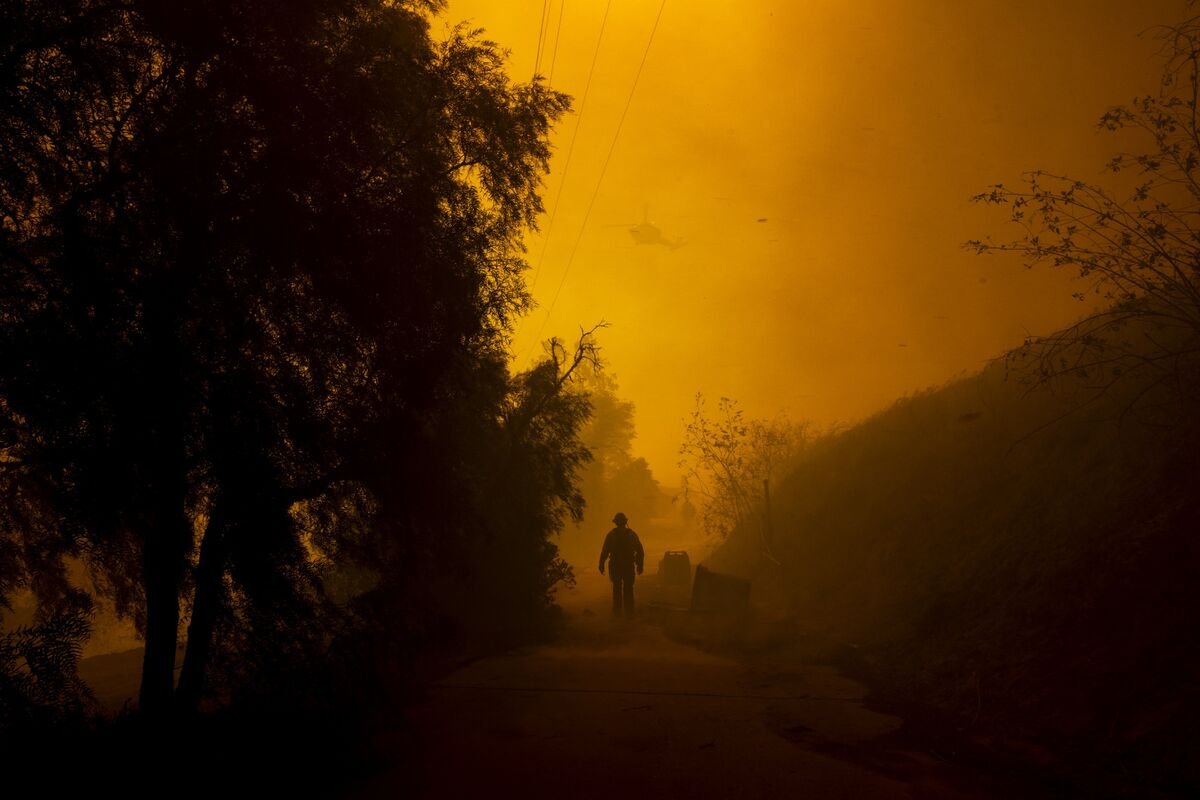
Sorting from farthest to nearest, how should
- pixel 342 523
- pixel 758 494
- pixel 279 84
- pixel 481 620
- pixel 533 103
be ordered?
pixel 758 494 → pixel 481 620 → pixel 533 103 → pixel 342 523 → pixel 279 84

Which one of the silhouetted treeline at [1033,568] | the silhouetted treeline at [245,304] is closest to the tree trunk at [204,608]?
the silhouetted treeline at [245,304]

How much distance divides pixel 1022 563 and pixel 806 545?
9.37 m

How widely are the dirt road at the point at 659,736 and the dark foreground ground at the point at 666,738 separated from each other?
17 mm

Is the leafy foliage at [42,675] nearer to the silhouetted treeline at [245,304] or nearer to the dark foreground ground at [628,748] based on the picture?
the dark foreground ground at [628,748]

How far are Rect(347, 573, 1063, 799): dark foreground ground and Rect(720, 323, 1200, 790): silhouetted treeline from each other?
0.99 metres

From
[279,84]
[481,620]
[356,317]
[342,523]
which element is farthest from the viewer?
[481,620]

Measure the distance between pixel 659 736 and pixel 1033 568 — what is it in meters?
6.05

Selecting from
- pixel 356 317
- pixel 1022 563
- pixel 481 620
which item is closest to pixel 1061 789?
pixel 1022 563

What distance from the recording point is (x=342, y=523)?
8.15 m

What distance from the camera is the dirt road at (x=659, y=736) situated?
5797 mm

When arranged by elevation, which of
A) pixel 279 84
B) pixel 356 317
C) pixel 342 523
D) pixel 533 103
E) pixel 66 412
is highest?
pixel 533 103

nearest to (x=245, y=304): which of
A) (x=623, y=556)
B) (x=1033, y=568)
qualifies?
(x=1033, y=568)

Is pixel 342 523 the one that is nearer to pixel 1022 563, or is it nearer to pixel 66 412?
pixel 66 412

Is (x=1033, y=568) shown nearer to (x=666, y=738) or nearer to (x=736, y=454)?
(x=666, y=738)
